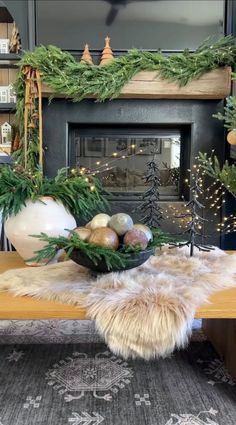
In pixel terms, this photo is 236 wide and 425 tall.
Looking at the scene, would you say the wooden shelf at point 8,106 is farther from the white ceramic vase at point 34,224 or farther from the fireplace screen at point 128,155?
the white ceramic vase at point 34,224

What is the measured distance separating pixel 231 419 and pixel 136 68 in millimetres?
2181

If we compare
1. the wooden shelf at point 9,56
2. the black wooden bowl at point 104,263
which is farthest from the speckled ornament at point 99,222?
the wooden shelf at point 9,56

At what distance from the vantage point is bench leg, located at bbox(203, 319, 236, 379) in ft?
4.30

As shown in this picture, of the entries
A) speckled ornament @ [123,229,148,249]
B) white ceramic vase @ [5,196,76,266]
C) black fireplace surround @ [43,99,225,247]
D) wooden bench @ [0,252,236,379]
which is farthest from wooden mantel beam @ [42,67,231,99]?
wooden bench @ [0,252,236,379]

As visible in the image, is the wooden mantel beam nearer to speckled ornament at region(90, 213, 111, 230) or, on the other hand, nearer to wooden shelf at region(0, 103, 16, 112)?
wooden shelf at region(0, 103, 16, 112)

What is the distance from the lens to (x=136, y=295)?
1005 millimetres

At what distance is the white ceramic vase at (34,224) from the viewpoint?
132 cm

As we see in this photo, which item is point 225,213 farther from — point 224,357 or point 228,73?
point 224,357

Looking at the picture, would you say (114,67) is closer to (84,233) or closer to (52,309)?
(84,233)

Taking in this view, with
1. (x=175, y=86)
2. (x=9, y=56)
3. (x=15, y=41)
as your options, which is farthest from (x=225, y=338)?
(x=15, y=41)

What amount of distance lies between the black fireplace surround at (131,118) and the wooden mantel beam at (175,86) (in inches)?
5.6

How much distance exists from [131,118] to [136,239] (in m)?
1.90

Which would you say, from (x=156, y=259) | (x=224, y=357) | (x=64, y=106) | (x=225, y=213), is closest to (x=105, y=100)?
(x=64, y=106)

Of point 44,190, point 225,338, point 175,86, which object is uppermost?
point 175,86
